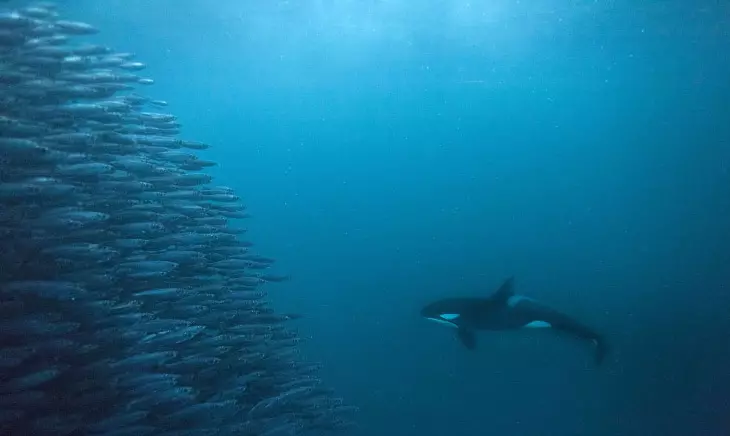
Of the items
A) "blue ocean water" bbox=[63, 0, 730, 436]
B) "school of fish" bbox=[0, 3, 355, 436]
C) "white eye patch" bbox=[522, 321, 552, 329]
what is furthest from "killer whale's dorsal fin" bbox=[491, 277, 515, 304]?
"blue ocean water" bbox=[63, 0, 730, 436]

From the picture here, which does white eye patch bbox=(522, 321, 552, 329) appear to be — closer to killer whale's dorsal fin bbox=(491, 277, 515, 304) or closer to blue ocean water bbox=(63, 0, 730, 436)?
killer whale's dorsal fin bbox=(491, 277, 515, 304)

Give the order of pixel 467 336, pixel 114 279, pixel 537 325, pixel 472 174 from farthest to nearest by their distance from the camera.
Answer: pixel 472 174
pixel 467 336
pixel 537 325
pixel 114 279

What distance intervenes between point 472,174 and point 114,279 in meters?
31.0

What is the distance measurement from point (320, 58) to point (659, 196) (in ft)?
60.6

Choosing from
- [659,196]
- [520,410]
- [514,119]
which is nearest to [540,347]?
[520,410]

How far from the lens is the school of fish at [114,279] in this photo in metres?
5.13

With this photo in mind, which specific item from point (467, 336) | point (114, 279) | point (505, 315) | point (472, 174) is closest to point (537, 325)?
point (505, 315)

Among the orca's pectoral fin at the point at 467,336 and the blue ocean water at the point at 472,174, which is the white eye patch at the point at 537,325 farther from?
the blue ocean water at the point at 472,174

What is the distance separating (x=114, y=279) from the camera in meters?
5.59

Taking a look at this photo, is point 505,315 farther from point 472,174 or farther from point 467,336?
point 472,174

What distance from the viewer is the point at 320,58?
2372 centimetres

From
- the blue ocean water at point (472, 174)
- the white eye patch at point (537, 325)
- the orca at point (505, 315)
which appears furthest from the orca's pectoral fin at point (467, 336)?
the blue ocean water at point (472, 174)

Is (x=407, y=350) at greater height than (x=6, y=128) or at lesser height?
lesser

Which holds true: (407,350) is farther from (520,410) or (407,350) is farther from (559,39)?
(559,39)
